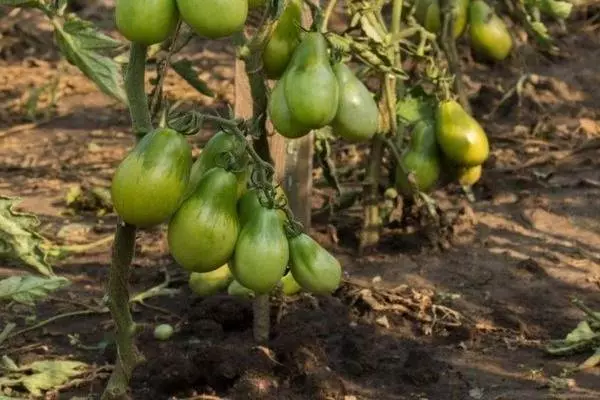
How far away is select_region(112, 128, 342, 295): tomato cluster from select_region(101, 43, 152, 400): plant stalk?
0.11m

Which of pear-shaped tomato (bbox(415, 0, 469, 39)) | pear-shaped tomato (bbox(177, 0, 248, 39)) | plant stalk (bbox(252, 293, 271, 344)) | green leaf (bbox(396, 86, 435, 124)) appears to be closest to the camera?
pear-shaped tomato (bbox(177, 0, 248, 39))

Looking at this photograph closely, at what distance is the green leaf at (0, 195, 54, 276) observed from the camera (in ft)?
8.62

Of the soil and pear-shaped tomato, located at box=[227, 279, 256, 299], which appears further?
pear-shaped tomato, located at box=[227, 279, 256, 299]

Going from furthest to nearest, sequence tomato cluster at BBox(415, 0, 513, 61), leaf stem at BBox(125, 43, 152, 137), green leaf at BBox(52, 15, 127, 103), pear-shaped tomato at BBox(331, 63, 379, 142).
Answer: tomato cluster at BBox(415, 0, 513, 61), pear-shaped tomato at BBox(331, 63, 379, 142), leaf stem at BBox(125, 43, 152, 137), green leaf at BBox(52, 15, 127, 103)

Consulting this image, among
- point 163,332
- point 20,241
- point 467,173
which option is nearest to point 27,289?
point 20,241

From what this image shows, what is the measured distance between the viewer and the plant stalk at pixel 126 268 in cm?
231

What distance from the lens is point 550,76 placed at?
5805 millimetres

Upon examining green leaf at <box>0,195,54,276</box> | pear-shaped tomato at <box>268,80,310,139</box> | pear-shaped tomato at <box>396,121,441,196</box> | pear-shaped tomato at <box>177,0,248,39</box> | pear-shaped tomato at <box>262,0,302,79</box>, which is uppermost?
pear-shaped tomato at <box>177,0,248,39</box>

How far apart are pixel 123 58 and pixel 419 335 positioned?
44.5 inches

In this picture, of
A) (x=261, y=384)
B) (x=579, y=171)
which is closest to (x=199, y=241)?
(x=261, y=384)

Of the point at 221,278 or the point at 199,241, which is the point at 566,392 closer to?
the point at 221,278

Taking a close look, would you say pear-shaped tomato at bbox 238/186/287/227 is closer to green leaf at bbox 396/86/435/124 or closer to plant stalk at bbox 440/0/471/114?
green leaf at bbox 396/86/435/124

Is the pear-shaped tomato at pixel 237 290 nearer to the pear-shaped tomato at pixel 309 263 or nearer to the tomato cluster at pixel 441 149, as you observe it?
the pear-shaped tomato at pixel 309 263

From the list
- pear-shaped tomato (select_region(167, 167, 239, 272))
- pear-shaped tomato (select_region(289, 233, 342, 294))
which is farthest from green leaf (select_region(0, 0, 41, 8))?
pear-shaped tomato (select_region(289, 233, 342, 294))
